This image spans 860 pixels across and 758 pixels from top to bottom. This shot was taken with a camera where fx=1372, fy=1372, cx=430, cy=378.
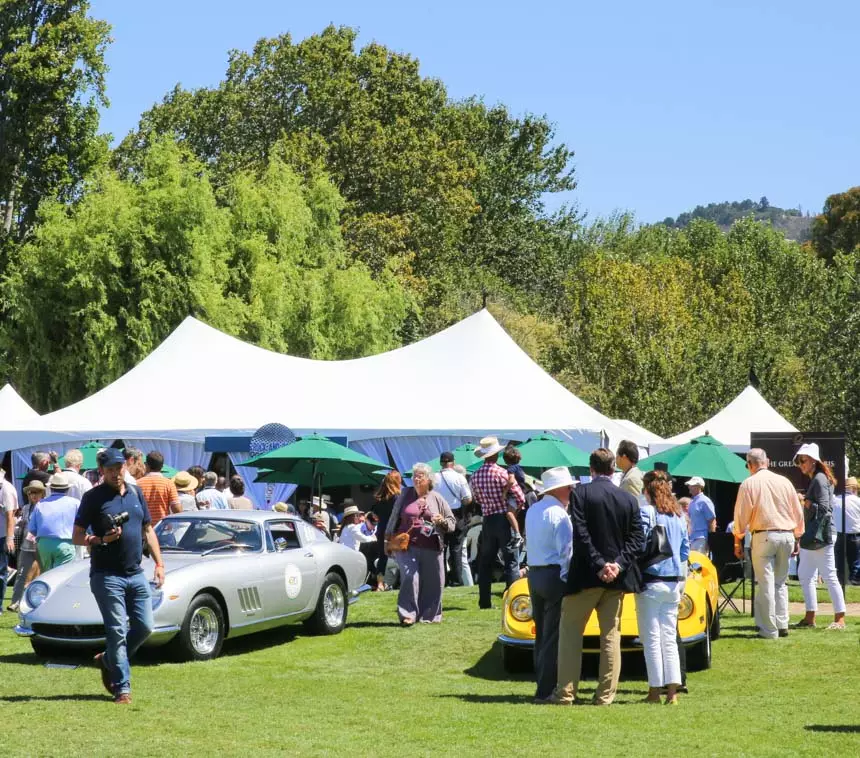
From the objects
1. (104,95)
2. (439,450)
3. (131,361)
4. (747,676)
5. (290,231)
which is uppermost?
(104,95)

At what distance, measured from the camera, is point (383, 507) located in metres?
18.1

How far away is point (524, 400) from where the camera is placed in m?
25.2

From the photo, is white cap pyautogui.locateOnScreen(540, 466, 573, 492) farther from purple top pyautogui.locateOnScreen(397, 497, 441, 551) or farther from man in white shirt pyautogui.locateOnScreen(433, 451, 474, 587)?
man in white shirt pyautogui.locateOnScreen(433, 451, 474, 587)

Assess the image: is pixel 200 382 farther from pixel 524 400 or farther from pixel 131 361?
pixel 131 361

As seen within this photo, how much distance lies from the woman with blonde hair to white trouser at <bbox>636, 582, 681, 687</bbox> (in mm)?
6874

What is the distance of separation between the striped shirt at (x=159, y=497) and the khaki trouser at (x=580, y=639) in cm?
662

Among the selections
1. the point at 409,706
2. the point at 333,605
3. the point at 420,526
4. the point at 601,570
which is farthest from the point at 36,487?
the point at 601,570

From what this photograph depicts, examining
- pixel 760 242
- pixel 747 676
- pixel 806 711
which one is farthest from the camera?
pixel 760 242

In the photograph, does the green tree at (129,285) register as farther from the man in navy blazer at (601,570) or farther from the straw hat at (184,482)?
the man in navy blazer at (601,570)

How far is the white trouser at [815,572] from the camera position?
14219mm

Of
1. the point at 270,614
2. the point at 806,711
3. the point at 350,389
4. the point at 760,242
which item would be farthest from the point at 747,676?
the point at 760,242

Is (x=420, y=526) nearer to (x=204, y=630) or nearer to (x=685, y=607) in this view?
(x=204, y=630)

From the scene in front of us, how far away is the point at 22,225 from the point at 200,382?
22087mm

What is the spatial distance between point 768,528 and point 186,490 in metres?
7.02
